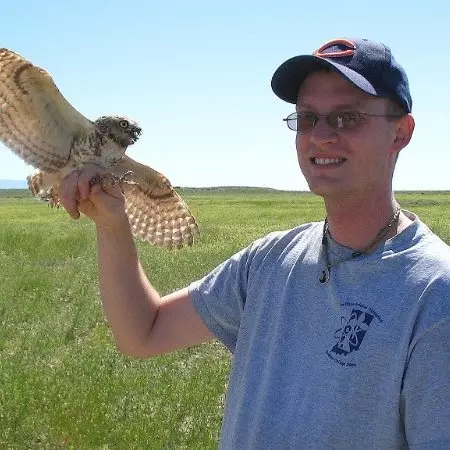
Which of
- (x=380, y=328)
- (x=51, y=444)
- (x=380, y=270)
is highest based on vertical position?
(x=380, y=270)

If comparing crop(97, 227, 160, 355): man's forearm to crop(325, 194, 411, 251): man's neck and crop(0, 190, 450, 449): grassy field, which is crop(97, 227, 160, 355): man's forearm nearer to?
crop(325, 194, 411, 251): man's neck

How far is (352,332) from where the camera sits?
89.4 inches

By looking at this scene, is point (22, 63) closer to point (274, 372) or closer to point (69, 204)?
point (69, 204)

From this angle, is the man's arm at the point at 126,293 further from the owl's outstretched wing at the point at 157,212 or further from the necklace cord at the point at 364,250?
the owl's outstretched wing at the point at 157,212

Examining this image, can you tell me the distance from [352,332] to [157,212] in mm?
2348

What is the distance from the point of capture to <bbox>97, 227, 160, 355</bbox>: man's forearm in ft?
10.5

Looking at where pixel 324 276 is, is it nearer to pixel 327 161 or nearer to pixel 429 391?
pixel 327 161

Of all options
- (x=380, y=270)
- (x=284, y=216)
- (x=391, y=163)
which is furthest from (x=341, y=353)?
(x=284, y=216)

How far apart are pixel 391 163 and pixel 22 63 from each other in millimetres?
2360

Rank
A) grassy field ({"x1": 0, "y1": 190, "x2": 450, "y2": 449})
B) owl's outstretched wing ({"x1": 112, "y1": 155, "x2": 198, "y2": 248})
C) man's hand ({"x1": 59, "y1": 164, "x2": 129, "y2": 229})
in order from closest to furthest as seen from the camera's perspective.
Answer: man's hand ({"x1": 59, "y1": 164, "x2": 129, "y2": 229})
owl's outstretched wing ({"x1": 112, "y1": 155, "x2": 198, "y2": 248})
grassy field ({"x1": 0, "y1": 190, "x2": 450, "y2": 449})

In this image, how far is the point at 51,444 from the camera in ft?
24.0

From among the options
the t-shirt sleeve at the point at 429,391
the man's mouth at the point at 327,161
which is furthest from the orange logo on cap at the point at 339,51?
the t-shirt sleeve at the point at 429,391

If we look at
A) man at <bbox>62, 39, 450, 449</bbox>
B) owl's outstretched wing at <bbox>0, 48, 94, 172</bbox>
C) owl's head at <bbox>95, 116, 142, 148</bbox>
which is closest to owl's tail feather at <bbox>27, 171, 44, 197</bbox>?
owl's outstretched wing at <bbox>0, 48, 94, 172</bbox>

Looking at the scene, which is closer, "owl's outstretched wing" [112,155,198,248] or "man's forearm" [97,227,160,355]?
"man's forearm" [97,227,160,355]
